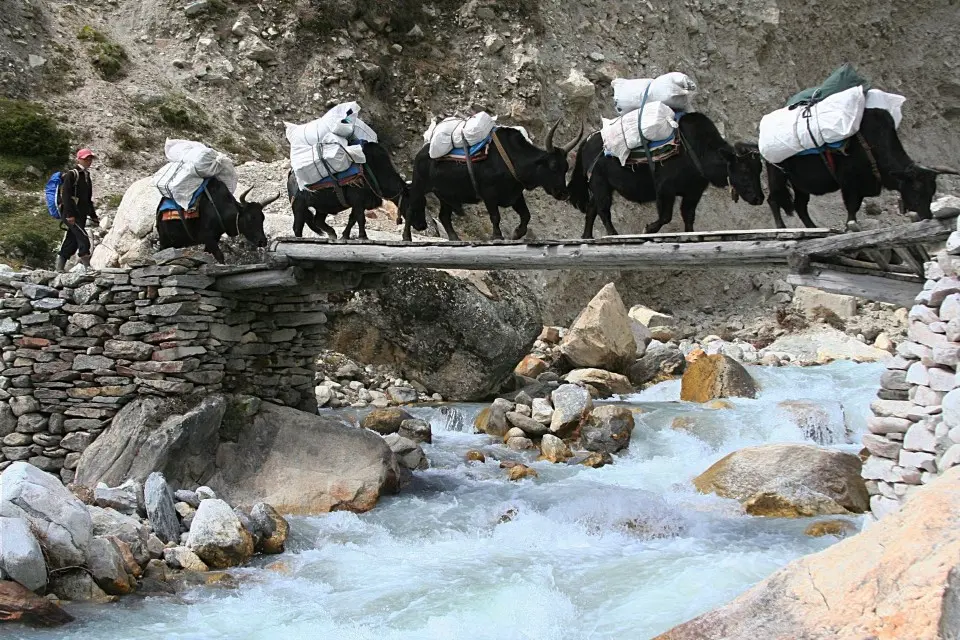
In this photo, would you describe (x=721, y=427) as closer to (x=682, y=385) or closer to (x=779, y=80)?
(x=682, y=385)

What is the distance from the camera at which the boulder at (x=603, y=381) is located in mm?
13273

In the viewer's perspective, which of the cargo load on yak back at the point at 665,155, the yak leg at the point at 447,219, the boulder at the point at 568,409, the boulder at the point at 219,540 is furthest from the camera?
the boulder at the point at 568,409

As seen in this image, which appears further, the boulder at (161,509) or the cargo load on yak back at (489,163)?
the cargo load on yak back at (489,163)

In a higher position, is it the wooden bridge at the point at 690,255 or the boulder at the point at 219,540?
the wooden bridge at the point at 690,255

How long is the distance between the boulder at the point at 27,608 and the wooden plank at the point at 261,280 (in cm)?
374

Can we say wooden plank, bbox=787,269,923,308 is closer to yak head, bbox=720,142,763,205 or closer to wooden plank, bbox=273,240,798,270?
wooden plank, bbox=273,240,798,270

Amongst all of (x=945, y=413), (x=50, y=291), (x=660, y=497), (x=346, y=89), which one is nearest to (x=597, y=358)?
(x=660, y=497)

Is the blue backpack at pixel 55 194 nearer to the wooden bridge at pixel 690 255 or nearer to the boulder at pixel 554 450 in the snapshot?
the wooden bridge at pixel 690 255

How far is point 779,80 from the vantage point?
25172mm

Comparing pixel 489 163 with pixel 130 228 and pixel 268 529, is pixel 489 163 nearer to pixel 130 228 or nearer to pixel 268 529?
pixel 268 529

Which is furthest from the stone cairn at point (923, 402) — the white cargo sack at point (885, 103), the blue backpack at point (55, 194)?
the blue backpack at point (55, 194)

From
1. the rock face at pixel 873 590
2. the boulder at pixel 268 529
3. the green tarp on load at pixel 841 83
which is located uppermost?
the green tarp on load at pixel 841 83

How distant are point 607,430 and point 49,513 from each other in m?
6.23

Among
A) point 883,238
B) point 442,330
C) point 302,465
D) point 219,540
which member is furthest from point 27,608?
point 442,330
